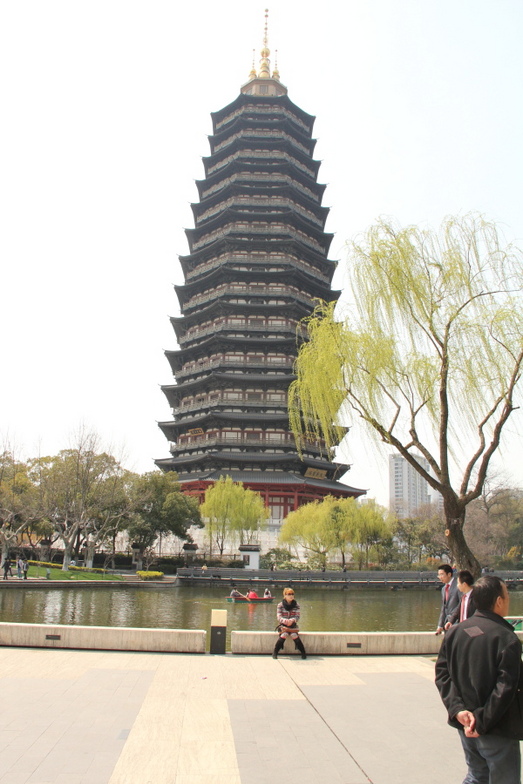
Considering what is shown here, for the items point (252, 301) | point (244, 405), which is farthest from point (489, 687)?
point (252, 301)

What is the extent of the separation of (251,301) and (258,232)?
6908 mm

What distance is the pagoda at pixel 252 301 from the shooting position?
1784 inches

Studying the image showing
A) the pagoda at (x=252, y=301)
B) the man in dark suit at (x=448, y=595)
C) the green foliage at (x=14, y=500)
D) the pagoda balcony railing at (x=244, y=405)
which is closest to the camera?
the man in dark suit at (x=448, y=595)

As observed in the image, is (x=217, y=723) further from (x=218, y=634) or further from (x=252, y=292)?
(x=252, y=292)

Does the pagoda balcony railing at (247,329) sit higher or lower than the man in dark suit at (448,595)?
higher

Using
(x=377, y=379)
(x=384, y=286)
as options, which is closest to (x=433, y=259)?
(x=384, y=286)

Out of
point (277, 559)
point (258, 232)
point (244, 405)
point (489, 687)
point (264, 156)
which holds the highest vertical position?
point (264, 156)

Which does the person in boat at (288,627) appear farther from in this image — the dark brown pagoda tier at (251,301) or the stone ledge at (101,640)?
the dark brown pagoda tier at (251,301)

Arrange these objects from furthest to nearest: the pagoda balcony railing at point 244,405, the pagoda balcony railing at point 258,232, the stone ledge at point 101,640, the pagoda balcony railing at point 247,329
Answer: the pagoda balcony railing at point 258,232 < the pagoda balcony railing at point 247,329 < the pagoda balcony railing at point 244,405 < the stone ledge at point 101,640

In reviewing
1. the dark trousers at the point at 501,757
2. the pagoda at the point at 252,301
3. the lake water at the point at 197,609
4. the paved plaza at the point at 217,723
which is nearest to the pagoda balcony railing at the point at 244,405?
the pagoda at the point at 252,301

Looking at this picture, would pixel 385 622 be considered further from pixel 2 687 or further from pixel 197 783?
pixel 197 783

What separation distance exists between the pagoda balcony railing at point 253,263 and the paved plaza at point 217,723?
45.5 m

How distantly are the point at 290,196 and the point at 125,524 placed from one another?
35.3 meters

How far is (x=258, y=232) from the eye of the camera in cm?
5216
